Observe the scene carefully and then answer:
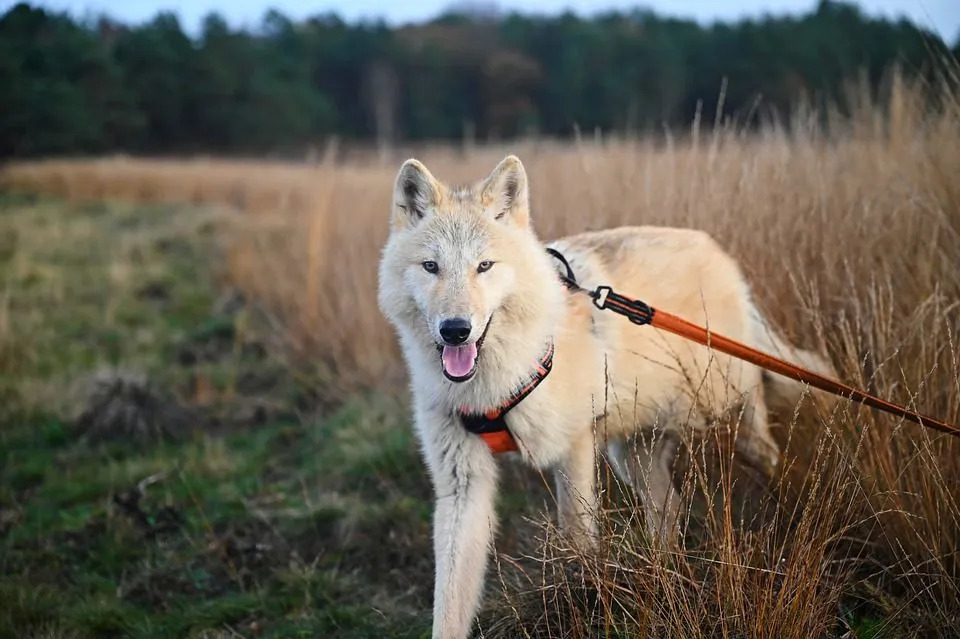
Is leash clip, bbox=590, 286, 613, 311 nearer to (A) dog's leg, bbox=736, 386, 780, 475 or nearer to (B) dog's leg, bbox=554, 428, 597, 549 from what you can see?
(B) dog's leg, bbox=554, 428, 597, 549

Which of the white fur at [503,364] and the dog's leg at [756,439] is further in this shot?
the dog's leg at [756,439]

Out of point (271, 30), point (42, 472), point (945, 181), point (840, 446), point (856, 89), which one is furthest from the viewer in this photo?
point (271, 30)

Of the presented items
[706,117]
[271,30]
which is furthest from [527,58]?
[706,117]

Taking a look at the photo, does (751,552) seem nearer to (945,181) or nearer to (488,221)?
(488,221)

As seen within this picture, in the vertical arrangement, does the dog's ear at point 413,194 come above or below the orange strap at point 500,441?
above

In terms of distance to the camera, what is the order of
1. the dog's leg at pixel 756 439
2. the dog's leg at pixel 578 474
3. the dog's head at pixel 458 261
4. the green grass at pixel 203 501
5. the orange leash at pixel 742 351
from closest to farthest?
the orange leash at pixel 742 351
the dog's head at pixel 458 261
the dog's leg at pixel 578 474
the dog's leg at pixel 756 439
the green grass at pixel 203 501

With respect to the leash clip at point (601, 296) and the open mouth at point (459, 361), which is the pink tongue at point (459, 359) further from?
the leash clip at point (601, 296)

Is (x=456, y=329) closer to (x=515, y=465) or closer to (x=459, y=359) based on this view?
(x=459, y=359)

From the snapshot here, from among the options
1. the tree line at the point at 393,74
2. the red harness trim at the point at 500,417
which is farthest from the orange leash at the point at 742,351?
the tree line at the point at 393,74

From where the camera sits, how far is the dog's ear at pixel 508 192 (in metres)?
2.95

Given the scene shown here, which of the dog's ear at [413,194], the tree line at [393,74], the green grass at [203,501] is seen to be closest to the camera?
the dog's ear at [413,194]

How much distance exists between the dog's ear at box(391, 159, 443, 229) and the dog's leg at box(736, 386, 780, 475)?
170cm

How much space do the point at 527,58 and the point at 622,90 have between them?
14.3ft

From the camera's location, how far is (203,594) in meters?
3.53
